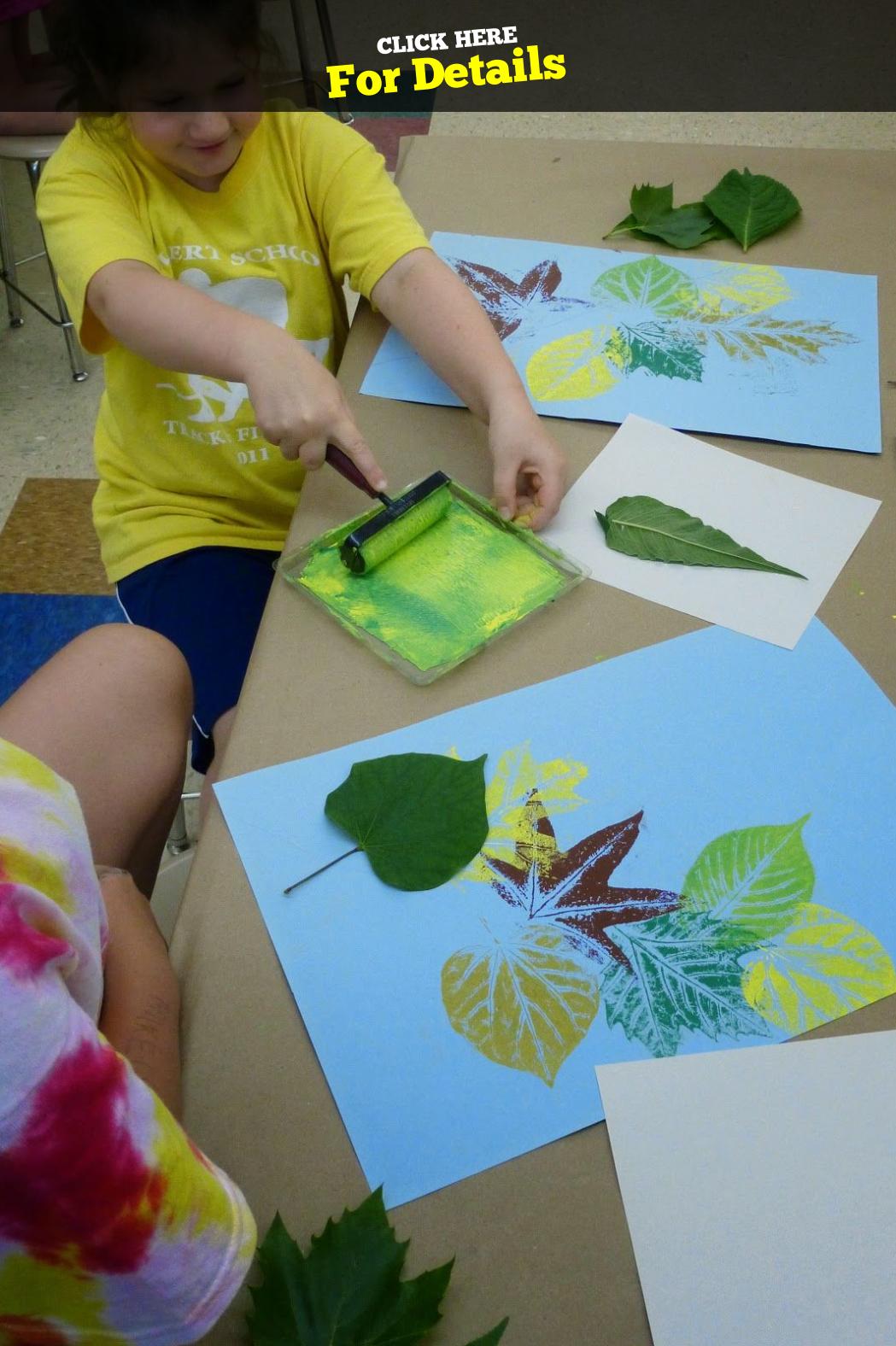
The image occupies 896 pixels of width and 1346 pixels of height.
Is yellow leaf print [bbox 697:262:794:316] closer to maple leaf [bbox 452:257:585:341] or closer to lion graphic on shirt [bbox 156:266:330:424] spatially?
maple leaf [bbox 452:257:585:341]

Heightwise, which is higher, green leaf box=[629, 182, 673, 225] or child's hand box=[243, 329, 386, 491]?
green leaf box=[629, 182, 673, 225]

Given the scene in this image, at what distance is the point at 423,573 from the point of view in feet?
2.11

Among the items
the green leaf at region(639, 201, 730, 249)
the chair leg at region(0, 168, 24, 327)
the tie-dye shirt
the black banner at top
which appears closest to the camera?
the tie-dye shirt

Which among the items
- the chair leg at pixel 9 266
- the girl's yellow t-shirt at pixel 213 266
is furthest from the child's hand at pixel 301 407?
the chair leg at pixel 9 266

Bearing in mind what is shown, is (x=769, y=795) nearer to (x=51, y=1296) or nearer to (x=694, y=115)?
(x=51, y=1296)

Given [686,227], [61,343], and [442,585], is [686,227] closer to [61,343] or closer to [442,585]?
[442,585]

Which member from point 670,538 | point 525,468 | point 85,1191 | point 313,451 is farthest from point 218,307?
point 85,1191

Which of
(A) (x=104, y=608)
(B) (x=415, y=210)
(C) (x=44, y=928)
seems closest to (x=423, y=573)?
(C) (x=44, y=928)

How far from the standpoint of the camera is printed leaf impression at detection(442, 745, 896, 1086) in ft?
1.56

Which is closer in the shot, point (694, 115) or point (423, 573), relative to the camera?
point (423, 573)

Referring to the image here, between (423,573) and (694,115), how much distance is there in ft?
6.06

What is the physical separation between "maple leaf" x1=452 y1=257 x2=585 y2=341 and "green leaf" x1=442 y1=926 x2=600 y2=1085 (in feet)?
1.57

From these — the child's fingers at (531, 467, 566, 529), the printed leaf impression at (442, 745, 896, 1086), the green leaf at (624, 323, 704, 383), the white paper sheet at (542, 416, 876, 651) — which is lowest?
the printed leaf impression at (442, 745, 896, 1086)

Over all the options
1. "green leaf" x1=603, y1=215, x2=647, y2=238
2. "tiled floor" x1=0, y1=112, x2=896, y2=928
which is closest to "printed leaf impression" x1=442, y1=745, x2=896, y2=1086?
"green leaf" x1=603, y1=215, x2=647, y2=238
